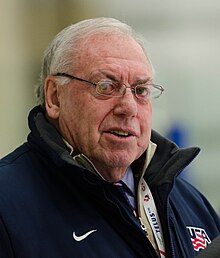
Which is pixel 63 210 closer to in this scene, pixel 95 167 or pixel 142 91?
pixel 95 167

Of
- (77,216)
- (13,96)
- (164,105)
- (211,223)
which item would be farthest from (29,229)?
(164,105)

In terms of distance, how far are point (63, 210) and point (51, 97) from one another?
1.26 feet

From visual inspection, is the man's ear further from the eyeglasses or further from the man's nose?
the man's nose

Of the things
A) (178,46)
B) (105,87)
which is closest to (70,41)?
(105,87)

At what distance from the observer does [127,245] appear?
202 centimetres

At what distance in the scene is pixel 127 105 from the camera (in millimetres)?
2094

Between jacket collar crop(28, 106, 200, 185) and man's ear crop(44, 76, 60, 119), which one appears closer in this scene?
jacket collar crop(28, 106, 200, 185)

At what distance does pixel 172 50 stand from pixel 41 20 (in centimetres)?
156

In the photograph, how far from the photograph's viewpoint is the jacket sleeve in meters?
1.87

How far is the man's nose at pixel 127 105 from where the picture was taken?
2088mm

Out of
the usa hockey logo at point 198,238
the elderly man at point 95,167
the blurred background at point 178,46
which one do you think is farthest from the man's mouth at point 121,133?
the blurred background at point 178,46

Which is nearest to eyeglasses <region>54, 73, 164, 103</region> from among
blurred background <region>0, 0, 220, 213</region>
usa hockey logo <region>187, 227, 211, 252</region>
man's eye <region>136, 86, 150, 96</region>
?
man's eye <region>136, 86, 150, 96</region>

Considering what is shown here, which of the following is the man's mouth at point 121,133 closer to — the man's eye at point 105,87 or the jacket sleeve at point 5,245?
the man's eye at point 105,87

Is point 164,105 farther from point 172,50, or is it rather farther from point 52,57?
point 52,57
